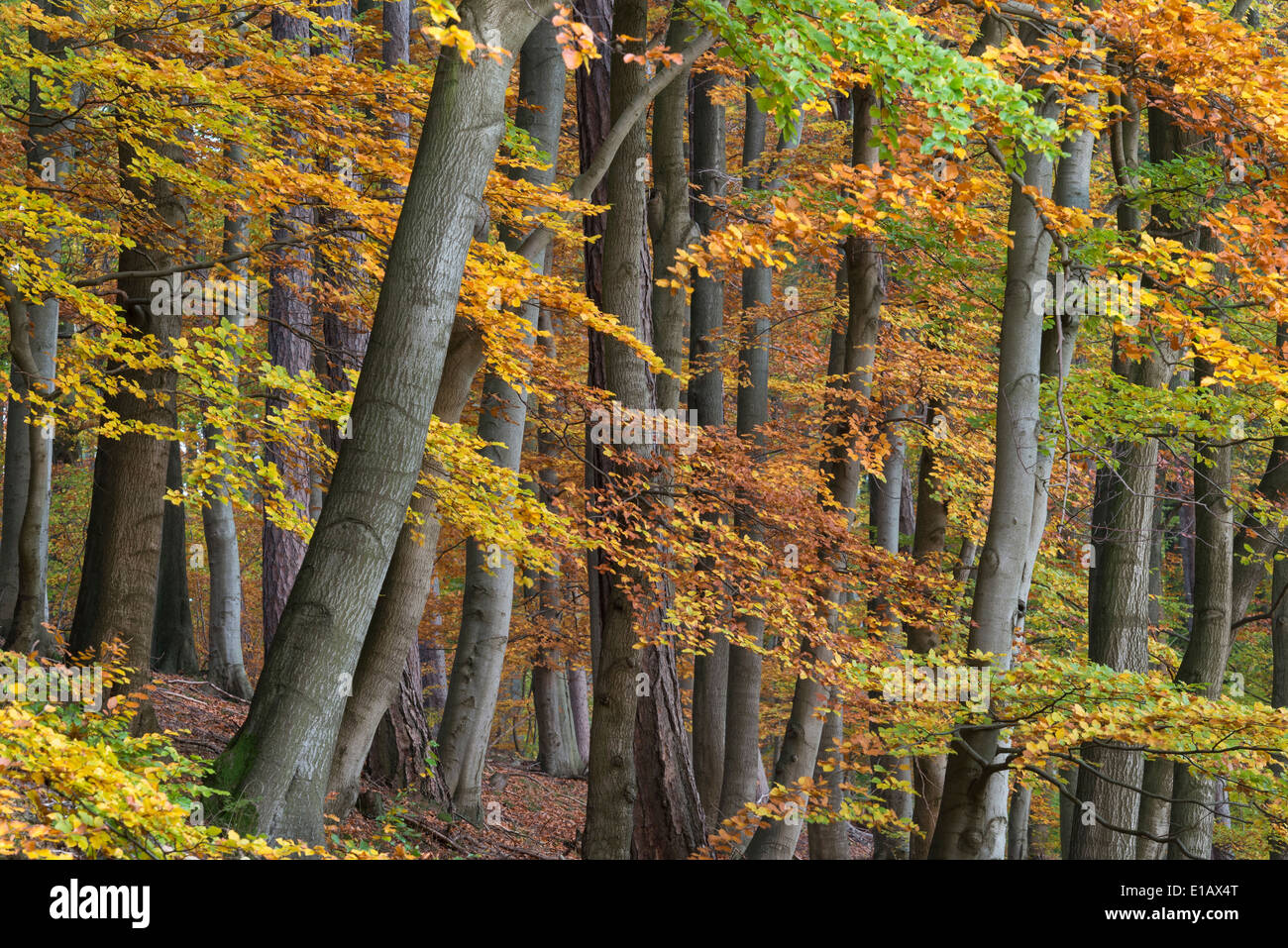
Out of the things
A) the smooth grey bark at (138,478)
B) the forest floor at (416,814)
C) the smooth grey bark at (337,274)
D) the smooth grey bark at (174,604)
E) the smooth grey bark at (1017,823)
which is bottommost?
the smooth grey bark at (1017,823)

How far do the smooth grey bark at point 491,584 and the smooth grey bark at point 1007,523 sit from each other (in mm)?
3908

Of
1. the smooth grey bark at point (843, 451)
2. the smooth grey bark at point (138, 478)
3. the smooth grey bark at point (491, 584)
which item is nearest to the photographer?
the smooth grey bark at point (138, 478)

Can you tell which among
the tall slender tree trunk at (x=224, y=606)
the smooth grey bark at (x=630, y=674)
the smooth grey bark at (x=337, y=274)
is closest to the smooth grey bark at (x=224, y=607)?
the tall slender tree trunk at (x=224, y=606)

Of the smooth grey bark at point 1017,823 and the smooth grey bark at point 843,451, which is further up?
the smooth grey bark at point 843,451

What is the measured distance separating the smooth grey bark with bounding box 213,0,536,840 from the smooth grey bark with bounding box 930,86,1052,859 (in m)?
3.72

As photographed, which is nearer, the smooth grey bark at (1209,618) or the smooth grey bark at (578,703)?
the smooth grey bark at (1209,618)

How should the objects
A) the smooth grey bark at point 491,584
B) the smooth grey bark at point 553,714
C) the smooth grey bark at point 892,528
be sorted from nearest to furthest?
the smooth grey bark at point 491,584, the smooth grey bark at point 892,528, the smooth grey bark at point 553,714

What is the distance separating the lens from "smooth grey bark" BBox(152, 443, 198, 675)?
12984 mm

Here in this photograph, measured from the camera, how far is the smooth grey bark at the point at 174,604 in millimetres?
12984

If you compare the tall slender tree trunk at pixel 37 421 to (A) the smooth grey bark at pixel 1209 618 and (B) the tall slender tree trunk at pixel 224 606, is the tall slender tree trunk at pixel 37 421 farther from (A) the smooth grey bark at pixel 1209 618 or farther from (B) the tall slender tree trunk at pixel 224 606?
(A) the smooth grey bark at pixel 1209 618

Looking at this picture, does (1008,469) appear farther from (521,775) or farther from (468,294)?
(521,775)

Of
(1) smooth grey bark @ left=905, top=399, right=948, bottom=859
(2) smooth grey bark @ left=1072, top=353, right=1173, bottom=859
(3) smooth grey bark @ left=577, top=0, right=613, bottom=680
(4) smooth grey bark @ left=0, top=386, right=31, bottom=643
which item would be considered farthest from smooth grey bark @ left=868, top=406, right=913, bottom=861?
(4) smooth grey bark @ left=0, top=386, right=31, bottom=643

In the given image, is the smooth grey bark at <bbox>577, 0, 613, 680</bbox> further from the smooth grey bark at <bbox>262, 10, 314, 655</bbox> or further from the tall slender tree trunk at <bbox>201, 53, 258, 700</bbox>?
the tall slender tree trunk at <bbox>201, 53, 258, 700</bbox>
